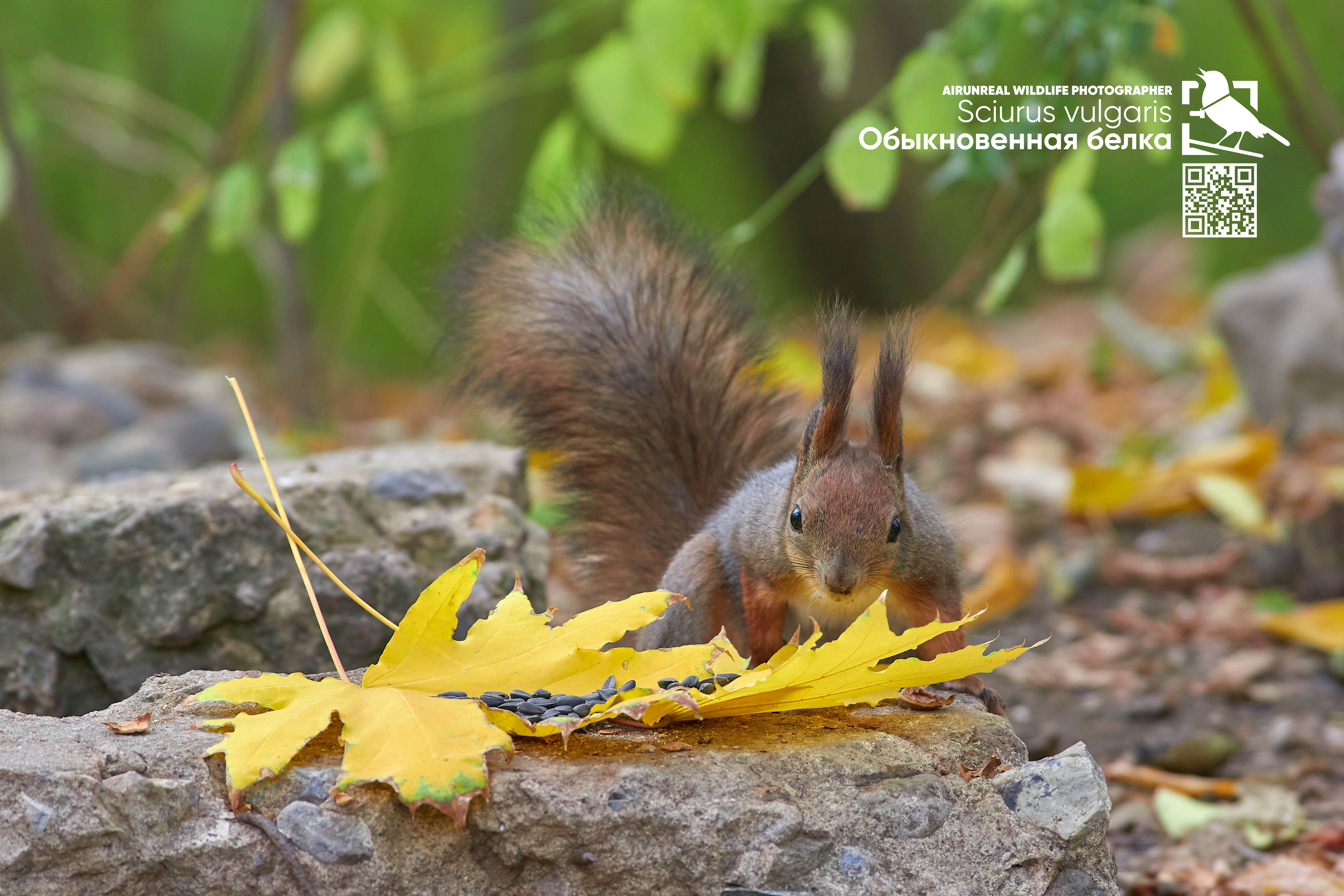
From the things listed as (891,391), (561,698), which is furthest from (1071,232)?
(561,698)

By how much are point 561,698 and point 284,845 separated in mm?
327

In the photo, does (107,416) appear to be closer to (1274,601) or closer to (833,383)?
(833,383)

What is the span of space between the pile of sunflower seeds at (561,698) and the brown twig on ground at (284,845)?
19 centimetres

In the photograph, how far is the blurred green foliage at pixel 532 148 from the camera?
2.13 metres

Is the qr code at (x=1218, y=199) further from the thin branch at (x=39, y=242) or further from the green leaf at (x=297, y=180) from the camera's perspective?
the thin branch at (x=39, y=242)

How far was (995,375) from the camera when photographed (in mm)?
4559

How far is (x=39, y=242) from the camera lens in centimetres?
407

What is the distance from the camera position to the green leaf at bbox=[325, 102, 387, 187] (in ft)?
8.57

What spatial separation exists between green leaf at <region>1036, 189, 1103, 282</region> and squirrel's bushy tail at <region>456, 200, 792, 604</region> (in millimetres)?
475

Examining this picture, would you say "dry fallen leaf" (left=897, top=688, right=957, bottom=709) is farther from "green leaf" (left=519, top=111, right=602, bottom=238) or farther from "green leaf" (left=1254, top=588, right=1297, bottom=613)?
"green leaf" (left=1254, top=588, right=1297, bottom=613)

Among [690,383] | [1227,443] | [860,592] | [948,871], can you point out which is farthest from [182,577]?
[1227,443]

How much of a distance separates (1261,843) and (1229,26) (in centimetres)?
509

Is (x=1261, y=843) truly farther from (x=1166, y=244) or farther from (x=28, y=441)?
(x=1166, y=244)

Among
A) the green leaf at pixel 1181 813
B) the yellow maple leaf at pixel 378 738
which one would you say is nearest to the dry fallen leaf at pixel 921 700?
the yellow maple leaf at pixel 378 738
